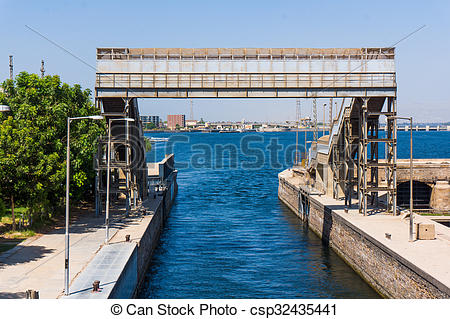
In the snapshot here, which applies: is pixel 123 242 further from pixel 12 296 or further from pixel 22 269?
pixel 12 296

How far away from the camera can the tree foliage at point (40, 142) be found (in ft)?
126

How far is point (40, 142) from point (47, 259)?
37.1 ft

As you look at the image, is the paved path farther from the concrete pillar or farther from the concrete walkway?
the concrete walkway

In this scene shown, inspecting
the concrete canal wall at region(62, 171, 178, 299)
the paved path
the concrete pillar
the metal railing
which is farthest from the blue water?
the concrete pillar

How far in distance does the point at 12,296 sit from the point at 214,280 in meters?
17.3

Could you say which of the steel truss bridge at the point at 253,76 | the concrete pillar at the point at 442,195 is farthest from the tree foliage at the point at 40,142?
the concrete pillar at the point at 442,195

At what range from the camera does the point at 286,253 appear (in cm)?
4781

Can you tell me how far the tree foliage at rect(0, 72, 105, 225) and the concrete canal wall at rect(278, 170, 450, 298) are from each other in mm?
23242

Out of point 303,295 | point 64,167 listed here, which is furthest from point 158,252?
point 303,295

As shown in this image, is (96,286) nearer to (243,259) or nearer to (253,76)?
(243,259)

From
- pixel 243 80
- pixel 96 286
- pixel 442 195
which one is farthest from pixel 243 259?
pixel 442 195

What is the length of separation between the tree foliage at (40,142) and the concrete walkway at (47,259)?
151 inches

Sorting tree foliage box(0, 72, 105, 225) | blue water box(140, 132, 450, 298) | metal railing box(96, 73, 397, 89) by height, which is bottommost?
blue water box(140, 132, 450, 298)

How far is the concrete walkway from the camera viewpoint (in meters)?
26.7
